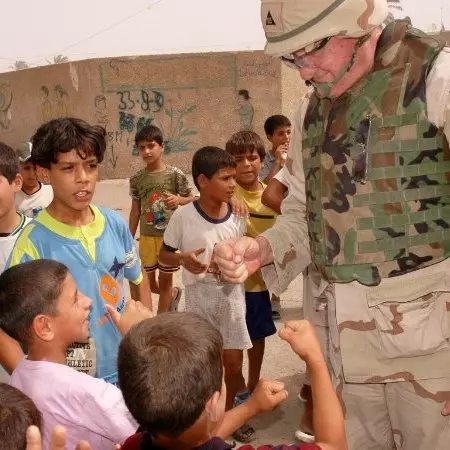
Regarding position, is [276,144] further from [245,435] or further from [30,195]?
[245,435]

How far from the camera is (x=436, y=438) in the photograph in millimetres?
2311

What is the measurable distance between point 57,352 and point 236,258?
724 millimetres

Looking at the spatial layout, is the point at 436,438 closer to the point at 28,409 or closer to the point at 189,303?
the point at 28,409

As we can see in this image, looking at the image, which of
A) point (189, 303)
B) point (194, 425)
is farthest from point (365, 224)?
point (189, 303)

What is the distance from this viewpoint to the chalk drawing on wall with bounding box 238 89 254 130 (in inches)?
562

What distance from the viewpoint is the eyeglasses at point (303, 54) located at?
220 centimetres

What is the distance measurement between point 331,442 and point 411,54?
1.25 metres

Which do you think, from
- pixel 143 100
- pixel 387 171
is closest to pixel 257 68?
pixel 143 100

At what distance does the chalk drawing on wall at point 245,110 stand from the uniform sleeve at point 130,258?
11.5 meters

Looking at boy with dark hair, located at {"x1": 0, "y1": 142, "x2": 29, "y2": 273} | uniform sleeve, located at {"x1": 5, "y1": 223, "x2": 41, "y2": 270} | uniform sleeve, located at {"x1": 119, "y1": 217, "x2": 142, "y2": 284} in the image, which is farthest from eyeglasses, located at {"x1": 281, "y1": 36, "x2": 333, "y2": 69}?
boy with dark hair, located at {"x1": 0, "y1": 142, "x2": 29, "y2": 273}

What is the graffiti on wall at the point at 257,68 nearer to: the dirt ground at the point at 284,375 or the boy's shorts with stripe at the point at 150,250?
the dirt ground at the point at 284,375

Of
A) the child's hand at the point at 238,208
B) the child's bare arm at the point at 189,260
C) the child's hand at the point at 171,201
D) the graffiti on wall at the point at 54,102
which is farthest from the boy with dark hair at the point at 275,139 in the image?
the graffiti on wall at the point at 54,102

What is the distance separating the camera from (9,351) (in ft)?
8.57

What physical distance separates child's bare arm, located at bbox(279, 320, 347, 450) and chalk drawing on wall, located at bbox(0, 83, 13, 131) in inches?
645
